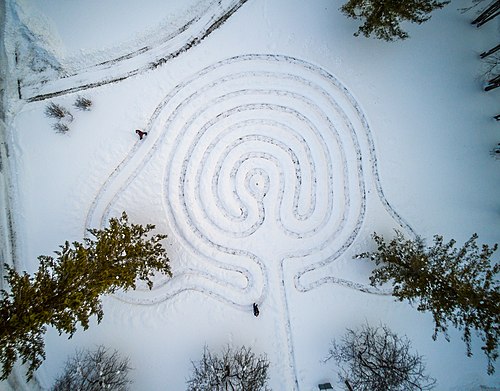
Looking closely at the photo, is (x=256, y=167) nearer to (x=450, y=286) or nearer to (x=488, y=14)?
(x=450, y=286)

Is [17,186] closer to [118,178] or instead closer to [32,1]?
[118,178]

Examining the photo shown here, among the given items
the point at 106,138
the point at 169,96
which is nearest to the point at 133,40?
the point at 169,96

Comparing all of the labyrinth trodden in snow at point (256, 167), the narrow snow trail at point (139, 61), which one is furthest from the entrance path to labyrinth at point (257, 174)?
the narrow snow trail at point (139, 61)

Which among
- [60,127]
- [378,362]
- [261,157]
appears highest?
[60,127]

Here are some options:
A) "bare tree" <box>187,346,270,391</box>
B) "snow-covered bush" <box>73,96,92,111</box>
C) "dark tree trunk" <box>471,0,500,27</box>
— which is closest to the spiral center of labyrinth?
"snow-covered bush" <box>73,96,92,111</box>

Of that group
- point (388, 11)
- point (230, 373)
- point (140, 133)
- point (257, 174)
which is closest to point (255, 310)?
point (230, 373)

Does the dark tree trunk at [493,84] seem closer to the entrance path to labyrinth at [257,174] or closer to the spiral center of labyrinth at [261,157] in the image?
the entrance path to labyrinth at [257,174]
